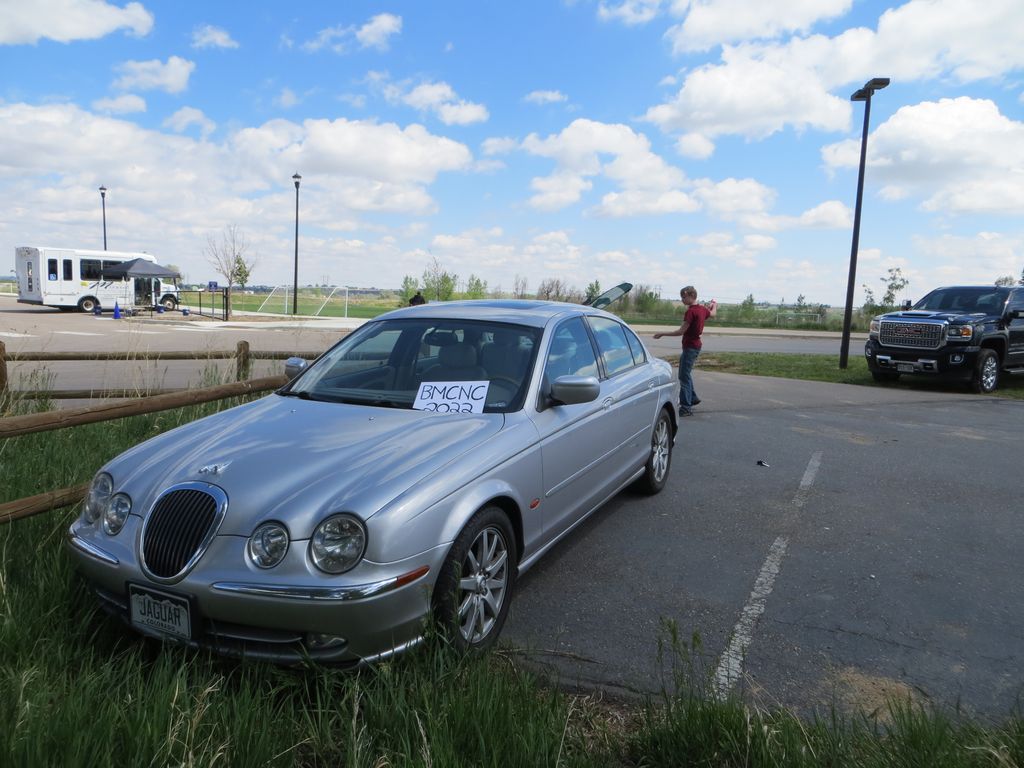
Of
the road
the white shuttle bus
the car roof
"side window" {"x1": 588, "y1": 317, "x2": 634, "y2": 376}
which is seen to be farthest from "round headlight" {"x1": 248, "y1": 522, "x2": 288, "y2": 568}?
the white shuttle bus

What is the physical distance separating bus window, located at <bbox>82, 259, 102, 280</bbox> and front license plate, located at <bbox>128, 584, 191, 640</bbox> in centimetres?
3542

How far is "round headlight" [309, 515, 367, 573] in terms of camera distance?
9.19 feet

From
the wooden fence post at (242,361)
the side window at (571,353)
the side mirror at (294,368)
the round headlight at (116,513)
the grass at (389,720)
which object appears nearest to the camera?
the grass at (389,720)

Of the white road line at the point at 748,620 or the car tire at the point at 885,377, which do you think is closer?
the white road line at the point at 748,620

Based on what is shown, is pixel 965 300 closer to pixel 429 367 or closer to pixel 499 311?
pixel 499 311

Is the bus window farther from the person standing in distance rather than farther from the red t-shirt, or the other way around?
the red t-shirt

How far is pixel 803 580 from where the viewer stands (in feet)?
14.5

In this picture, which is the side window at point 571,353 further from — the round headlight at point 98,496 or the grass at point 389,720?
the round headlight at point 98,496

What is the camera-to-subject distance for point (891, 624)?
385 centimetres

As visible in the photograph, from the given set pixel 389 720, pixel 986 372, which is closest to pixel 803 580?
pixel 389 720

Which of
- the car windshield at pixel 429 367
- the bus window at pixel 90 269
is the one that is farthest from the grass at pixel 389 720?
the bus window at pixel 90 269

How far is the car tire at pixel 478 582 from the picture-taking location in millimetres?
3033

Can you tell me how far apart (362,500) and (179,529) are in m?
0.76

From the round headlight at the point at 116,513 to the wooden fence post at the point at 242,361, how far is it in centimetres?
489
